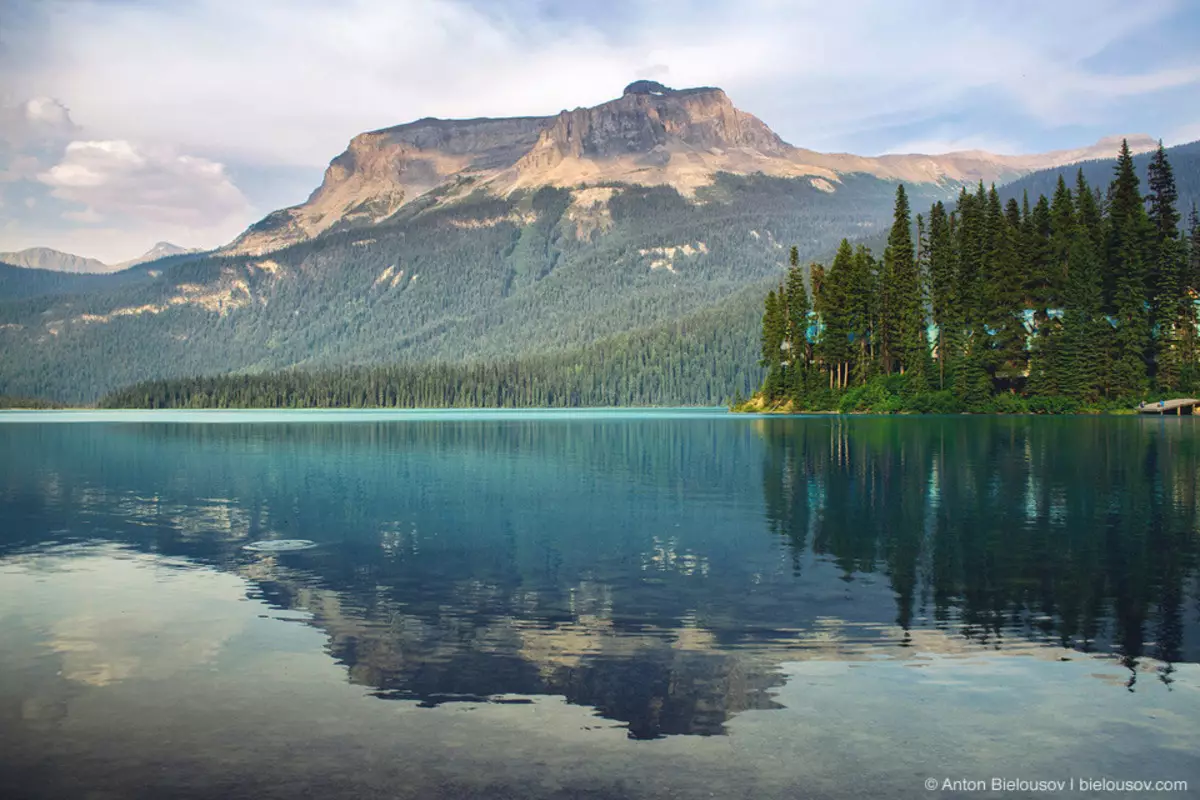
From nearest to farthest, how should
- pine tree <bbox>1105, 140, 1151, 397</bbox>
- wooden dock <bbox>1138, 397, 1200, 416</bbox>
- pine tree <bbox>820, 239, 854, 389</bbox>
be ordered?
wooden dock <bbox>1138, 397, 1200, 416</bbox> → pine tree <bbox>1105, 140, 1151, 397</bbox> → pine tree <bbox>820, 239, 854, 389</bbox>

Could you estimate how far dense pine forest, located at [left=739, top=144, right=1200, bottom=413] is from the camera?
101 meters

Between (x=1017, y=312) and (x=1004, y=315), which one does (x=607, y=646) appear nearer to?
(x=1004, y=315)

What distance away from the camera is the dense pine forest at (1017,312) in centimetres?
10119

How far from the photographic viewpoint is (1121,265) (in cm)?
10462

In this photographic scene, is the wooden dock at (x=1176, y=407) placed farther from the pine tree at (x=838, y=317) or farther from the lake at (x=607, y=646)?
the lake at (x=607, y=646)

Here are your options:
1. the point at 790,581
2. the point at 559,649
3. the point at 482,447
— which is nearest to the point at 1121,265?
the point at 482,447

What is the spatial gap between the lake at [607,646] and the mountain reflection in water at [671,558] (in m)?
0.11

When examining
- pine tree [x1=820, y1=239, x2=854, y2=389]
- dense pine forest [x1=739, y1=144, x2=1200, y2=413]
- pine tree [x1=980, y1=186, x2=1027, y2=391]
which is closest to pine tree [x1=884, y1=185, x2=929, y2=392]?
dense pine forest [x1=739, y1=144, x2=1200, y2=413]

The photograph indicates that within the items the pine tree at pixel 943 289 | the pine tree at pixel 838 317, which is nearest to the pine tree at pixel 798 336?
the pine tree at pixel 838 317

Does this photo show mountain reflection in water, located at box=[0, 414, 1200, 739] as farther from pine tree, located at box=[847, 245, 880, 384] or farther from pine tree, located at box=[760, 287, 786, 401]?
pine tree, located at box=[760, 287, 786, 401]

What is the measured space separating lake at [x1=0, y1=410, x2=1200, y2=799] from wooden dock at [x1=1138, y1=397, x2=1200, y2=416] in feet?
248

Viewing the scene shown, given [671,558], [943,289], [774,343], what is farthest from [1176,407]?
[671,558]

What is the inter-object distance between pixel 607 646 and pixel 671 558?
7.56m

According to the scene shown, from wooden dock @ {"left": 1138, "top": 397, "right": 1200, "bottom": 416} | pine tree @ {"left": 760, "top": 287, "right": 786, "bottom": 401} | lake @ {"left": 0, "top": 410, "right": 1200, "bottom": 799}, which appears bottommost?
lake @ {"left": 0, "top": 410, "right": 1200, "bottom": 799}
